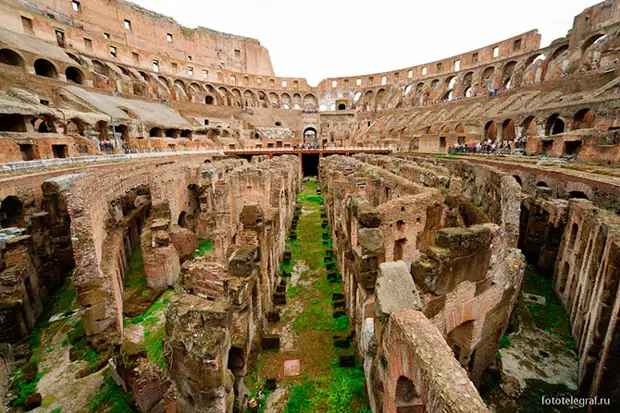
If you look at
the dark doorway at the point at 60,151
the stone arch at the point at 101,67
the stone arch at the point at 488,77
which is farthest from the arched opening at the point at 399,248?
the stone arch at the point at 101,67

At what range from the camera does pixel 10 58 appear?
25312 millimetres

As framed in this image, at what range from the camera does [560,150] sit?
13812 millimetres

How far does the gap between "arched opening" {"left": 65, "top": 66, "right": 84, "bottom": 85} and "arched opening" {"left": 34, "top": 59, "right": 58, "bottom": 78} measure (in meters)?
1.92

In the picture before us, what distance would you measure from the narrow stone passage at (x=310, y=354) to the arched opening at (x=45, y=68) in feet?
115

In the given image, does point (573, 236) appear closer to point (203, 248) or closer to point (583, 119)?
point (203, 248)

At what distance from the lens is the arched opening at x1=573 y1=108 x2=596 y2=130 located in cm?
1730

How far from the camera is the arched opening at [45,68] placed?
27875 millimetres

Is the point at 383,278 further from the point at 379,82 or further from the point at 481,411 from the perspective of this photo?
the point at 379,82

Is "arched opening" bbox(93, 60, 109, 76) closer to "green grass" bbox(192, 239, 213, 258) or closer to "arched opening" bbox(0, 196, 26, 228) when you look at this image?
"arched opening" bbox(0, 196, 26, 228)

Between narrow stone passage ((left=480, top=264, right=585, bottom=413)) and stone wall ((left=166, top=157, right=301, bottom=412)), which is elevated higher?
stone wall ((left=166, top=157, right=301, bottom=412))

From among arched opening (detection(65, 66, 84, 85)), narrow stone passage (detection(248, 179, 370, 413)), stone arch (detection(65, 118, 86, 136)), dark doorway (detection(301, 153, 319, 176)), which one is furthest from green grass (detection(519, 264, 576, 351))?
arched opening (detection(65, 66, 84, 85))

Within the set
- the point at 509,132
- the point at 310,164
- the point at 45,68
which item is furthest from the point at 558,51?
the point at 45,68

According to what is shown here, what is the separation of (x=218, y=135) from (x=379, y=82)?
33.9 m

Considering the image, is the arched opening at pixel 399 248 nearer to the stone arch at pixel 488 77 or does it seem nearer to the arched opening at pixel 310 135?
the stone arch at pixel 488 77
